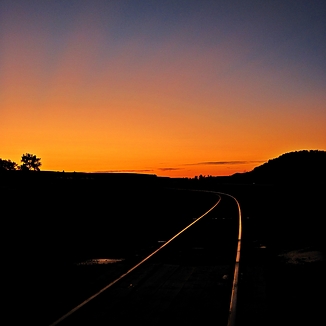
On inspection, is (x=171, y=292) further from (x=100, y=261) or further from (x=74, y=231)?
(x=74, y=231)

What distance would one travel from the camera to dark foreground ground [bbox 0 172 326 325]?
323 inches

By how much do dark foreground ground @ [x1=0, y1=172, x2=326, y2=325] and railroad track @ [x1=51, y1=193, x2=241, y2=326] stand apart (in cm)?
32

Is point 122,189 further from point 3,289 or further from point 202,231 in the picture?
point 3,289

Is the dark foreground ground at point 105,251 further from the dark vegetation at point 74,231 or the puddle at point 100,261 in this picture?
the puddle at point 100,261

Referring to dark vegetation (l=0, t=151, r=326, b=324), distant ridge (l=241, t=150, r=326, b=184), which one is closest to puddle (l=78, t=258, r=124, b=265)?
dark vegetation (l=0, t=151, r=326, b=324)

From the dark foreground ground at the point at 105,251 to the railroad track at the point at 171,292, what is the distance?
0.32m

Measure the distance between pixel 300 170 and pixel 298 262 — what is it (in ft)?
400

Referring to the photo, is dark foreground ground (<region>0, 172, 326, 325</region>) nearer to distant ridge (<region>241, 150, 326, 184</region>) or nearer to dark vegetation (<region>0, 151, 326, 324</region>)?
dark vegetation (<region>0, 151, 326, 324</region>)

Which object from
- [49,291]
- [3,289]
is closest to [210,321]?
[49,291]

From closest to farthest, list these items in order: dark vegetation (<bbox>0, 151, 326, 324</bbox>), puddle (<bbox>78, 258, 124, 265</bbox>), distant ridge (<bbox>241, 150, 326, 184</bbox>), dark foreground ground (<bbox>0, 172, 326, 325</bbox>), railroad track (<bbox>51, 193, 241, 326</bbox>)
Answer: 1. railroad track (<bbox>51, 193, 241, 326</bbox>)
2. dark foreground ground (<bbox>0, 172, 326, 325</bbox>)
3. dark vegetation (<bbox>0, 151, 326, 324</bbox>)
4. puddle (<bbox>78, 258, 124, 265</bbox>)
5. distant ridge (<bbox>241, 150, 326, 184</bbox>)

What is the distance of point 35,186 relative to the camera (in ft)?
95.2

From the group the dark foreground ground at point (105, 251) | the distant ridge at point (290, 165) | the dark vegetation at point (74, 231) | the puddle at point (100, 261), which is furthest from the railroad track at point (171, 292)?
the distant ridge at point (290, 165)

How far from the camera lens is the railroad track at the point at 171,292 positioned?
7.35 m

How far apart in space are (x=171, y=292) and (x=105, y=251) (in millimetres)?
5741
